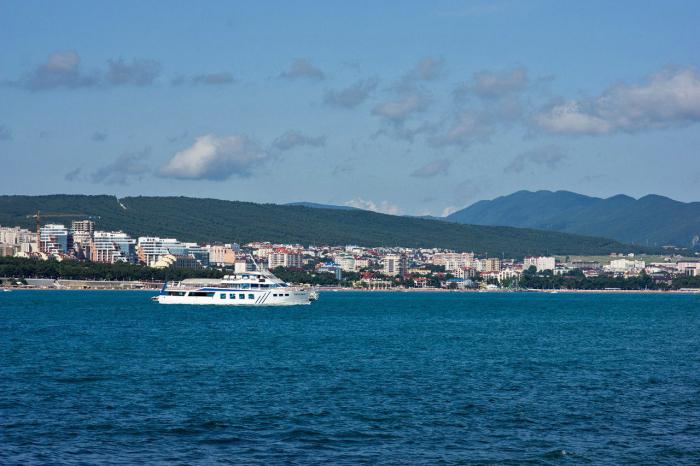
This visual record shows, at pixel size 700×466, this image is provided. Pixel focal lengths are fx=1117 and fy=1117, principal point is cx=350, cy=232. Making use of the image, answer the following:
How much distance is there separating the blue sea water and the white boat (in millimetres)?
42666

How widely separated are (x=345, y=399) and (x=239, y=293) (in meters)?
70.7

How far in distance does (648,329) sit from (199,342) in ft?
102

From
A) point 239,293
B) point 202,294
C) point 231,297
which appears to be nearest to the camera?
point 239,293

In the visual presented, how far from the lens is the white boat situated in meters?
102

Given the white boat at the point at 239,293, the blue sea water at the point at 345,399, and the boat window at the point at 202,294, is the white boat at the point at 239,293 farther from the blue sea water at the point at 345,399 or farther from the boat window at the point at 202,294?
the blue sea water at the point at 345,399

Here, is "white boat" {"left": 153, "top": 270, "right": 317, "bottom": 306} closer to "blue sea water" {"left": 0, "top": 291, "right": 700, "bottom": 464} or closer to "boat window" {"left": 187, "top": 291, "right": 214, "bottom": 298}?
"boat window" {"left": 187, "top": 291, "right": 214, "bottom": 298}

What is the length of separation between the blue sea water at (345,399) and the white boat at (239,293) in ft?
140

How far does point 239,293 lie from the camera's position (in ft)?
334

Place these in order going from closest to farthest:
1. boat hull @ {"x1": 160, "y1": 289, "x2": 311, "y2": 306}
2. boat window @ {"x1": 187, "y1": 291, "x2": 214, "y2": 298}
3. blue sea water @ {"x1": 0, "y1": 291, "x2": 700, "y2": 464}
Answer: blue sea water @ {"x1": 0, "y1": 291, "x2": 700, "y2": 464} < boat hull @ {"x1": 160, "y1": 289, "x2": 311, "y2": 306} < boat window @ {"x1": 187, "y1": 291, "x2": 214, "y2": 298}

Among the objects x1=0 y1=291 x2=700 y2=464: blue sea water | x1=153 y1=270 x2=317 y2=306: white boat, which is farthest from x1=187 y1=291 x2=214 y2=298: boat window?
x1=0 y1=291 x2=700 y2=464: blue sea water

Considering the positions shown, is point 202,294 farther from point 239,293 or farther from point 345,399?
point 345,399

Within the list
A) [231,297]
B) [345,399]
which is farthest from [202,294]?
[345,399]

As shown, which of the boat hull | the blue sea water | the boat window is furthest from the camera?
the boat window

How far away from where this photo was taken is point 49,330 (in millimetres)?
62031
